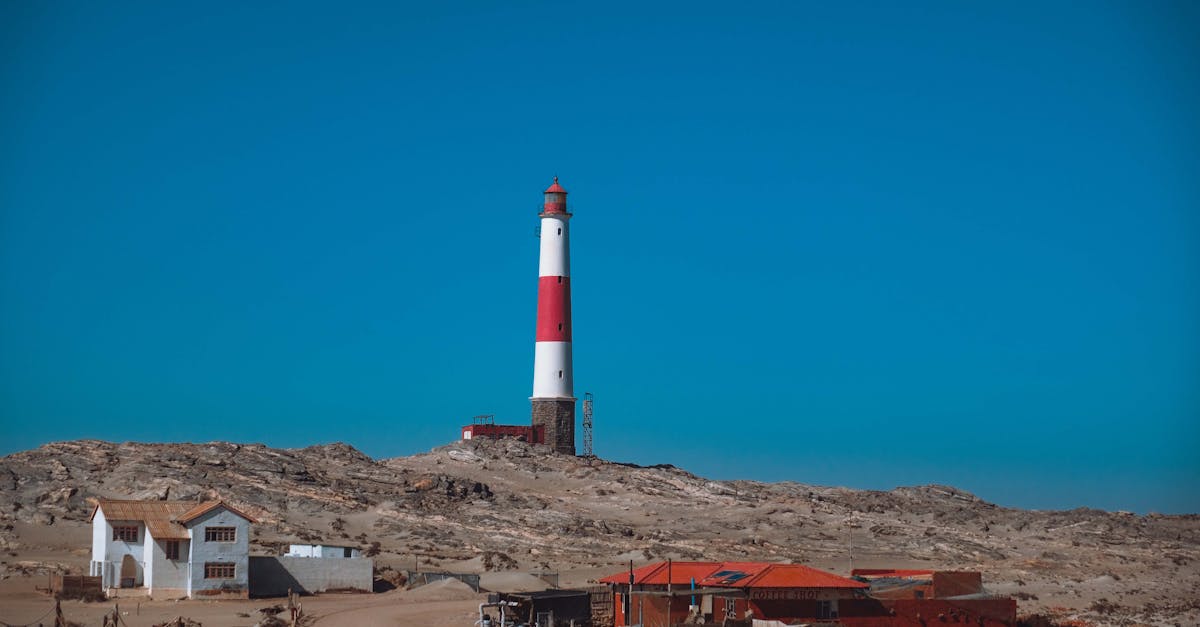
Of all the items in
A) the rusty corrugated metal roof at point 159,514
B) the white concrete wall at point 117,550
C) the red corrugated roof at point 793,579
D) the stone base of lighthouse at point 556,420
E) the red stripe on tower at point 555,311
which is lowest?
the red corrugated roof at point 793,579

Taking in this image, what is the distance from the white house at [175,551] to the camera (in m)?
46.5

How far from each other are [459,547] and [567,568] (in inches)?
226

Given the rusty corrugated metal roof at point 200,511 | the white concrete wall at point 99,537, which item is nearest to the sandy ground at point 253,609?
the white concrete wall at point 99,537

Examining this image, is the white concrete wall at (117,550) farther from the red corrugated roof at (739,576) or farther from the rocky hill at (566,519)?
the red corrugated roof at (739,576)

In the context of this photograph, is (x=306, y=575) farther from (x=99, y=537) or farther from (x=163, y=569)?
(x=99, y=537)

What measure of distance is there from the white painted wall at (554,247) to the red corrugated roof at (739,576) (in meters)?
34.1

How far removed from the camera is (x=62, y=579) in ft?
149

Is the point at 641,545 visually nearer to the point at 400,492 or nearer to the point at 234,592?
the point at 400,492

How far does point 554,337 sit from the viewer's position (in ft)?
253

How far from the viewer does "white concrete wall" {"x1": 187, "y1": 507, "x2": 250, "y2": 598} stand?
153ft

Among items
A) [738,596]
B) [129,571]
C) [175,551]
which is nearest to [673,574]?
[738,596]

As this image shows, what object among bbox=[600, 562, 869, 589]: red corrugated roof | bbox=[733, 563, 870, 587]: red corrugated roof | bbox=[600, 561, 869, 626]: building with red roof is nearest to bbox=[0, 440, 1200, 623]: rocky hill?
bbox=[600, 562, 869, 589]: red corrugated roof

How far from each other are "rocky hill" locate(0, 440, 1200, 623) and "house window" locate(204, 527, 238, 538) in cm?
752

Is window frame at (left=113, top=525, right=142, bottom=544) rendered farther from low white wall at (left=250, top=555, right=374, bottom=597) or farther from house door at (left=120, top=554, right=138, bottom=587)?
low white wall at (left=250, top=555, right=374, bottom=597)
